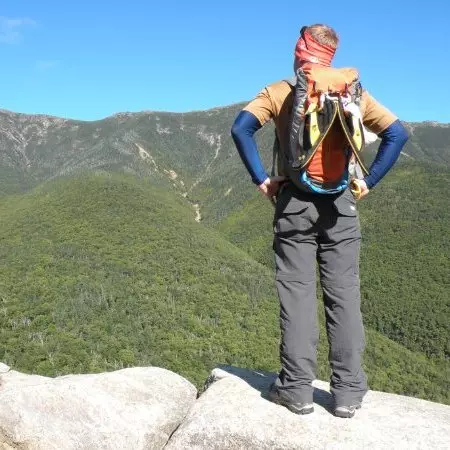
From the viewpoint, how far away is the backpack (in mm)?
5637

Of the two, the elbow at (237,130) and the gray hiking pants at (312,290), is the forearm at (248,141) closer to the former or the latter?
the elbow at (237,130)

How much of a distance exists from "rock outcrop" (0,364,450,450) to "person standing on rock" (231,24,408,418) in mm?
347

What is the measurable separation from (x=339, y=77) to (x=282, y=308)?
9.40 feet

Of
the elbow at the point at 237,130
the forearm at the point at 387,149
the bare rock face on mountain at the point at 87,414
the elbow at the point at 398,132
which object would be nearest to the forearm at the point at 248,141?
the elbow at the point at 237,130

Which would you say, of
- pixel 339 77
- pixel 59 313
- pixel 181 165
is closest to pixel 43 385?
pixel 339 77

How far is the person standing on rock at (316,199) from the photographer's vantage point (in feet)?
19.0

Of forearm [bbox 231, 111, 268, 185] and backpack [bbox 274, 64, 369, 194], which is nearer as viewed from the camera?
backpack [bbox 274, 64, 369, 194]

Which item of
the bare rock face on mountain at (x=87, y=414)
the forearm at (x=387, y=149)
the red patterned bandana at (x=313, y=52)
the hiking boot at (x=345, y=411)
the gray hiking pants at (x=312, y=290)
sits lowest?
the bare rock face on mountain at (x=87, y=414)

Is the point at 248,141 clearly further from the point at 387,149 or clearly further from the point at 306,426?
the point at 306,426

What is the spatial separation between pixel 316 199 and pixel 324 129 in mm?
886

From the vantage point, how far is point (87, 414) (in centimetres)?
622

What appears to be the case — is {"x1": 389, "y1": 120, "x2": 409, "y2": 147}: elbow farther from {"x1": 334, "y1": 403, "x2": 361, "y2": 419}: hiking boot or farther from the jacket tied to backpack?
{"x1": 334, "y1": 403, "x2": 361, "y2": 419}: hiking boot

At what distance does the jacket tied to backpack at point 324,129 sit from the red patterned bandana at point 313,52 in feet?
0.42

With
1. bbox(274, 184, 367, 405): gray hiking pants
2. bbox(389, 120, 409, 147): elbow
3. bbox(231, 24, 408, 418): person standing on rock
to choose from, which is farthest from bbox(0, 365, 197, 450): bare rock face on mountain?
bbox(389, 120, 409, 147): elbow
